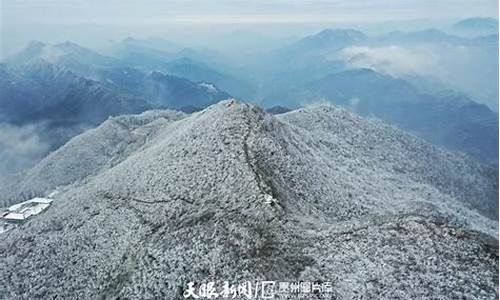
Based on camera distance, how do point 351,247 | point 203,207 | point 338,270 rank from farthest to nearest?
point 203,207
point 351,247
point 338,270

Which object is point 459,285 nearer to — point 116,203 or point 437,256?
point 437,256

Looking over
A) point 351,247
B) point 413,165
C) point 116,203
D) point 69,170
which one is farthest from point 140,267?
point 69,170

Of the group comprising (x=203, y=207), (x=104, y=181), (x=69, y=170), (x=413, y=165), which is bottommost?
(x=69, y=170)

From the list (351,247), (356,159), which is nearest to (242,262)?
(351,247)

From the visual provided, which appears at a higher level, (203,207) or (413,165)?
(203,207)

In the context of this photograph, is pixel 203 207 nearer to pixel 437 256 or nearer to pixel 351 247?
pixel 351 247

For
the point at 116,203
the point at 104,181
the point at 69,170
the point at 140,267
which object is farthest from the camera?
the point at 69,170

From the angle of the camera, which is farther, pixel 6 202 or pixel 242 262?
pixel 6 202
